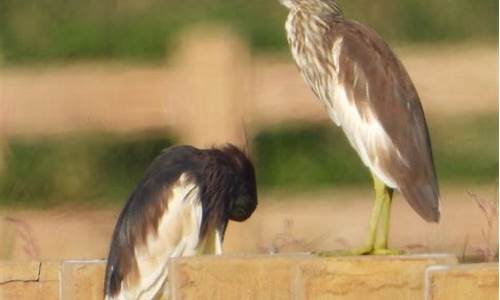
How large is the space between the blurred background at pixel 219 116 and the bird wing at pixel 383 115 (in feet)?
1.76

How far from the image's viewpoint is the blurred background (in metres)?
5.29

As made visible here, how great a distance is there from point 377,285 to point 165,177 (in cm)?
89

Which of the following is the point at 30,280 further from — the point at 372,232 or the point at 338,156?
the point at 338,156

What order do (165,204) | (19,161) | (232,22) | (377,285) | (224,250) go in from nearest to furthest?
1. (377,285)
2. (165,204)
3. (224,250)
4. (19,161)
5. (232,22)

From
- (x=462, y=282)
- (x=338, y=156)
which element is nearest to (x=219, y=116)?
(x=338, y=156)

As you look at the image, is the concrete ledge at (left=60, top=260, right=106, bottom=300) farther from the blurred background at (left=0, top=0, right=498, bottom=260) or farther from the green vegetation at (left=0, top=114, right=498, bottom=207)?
the green vegetation at (left=0, top=114, right=498, bottom=207)

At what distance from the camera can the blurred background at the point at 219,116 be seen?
208 inches

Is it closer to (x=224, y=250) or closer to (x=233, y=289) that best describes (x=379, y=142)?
(x=233, y=289)

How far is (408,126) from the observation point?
4129mm

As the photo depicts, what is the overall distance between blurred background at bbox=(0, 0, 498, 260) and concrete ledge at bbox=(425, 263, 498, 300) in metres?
0.97

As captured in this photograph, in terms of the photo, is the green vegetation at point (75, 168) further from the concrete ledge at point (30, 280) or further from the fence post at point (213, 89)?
the concrete ledge at point (30, 280)

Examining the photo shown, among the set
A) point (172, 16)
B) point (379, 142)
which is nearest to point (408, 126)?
point (379, 142)

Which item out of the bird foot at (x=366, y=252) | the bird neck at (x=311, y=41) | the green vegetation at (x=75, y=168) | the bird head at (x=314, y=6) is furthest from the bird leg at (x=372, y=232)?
the green vegetation at (x=75, y=168)

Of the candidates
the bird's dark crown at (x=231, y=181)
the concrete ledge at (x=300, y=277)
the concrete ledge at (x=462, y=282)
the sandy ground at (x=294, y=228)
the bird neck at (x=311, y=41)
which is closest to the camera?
the concrete ledge at (x=462, y=282)
